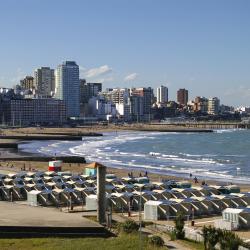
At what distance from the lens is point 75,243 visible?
70.4 ft

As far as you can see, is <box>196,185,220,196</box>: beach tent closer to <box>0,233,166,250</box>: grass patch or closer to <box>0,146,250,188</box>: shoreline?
<box>0,146,250,188</box>: shoreline

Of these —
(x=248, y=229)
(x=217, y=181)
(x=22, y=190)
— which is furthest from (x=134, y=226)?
(x=217, y=181)

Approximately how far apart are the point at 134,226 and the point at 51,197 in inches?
416

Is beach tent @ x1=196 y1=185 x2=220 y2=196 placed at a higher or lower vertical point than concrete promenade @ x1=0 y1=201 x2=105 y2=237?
lower

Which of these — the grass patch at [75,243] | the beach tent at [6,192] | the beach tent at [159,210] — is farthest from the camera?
the beach tent at [6,192]

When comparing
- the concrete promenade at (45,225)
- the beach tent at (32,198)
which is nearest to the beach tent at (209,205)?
the concrete promenade at (45,225)

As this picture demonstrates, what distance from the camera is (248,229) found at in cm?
2700

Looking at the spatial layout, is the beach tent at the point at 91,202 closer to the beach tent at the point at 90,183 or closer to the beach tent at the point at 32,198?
the beach tent at the point at 32,198

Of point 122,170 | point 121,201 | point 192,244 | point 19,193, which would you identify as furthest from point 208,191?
point 122,170

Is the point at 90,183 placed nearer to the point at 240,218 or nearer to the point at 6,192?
the point at 6,192

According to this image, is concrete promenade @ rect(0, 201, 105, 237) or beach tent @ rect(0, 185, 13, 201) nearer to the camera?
concrete promenade @ rect(0, 201, 105, 237)

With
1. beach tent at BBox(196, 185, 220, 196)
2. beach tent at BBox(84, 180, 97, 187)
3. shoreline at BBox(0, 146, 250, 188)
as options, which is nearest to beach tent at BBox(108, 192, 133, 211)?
beach tent at BBox(196, 185, 220, 196)

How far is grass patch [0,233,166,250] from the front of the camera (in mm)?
20938

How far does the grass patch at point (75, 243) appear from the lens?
20.9 metres
